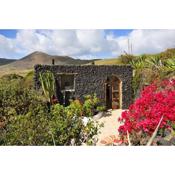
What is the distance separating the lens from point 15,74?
15.3 m

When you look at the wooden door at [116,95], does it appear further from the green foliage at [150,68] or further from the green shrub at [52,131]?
the green shrub at [52,131]

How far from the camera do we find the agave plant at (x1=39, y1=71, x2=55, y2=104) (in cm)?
1362

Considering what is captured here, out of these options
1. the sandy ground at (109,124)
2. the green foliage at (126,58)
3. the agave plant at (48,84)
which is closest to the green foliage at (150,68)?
the green foliage at (126,58)

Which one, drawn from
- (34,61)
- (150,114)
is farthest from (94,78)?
(150,114)

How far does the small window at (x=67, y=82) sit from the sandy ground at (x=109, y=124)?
1.57m

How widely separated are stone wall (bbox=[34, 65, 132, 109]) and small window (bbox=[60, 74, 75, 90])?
15 cm

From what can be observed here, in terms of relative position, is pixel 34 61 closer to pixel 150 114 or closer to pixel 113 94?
pixel 113 94

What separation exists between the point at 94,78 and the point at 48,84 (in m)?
1.61

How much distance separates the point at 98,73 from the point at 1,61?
3477 mm

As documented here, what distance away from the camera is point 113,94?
1436 cm

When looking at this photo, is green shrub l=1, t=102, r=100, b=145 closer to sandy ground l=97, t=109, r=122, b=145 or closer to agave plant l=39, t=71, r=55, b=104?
sandy ground l=97, t=109, r=122, b=145

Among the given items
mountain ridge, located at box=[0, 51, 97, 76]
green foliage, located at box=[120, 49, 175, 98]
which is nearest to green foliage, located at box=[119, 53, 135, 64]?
green foliage, located at box=[120, 49, 175, 98]

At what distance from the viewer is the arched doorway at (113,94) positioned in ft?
47.0
